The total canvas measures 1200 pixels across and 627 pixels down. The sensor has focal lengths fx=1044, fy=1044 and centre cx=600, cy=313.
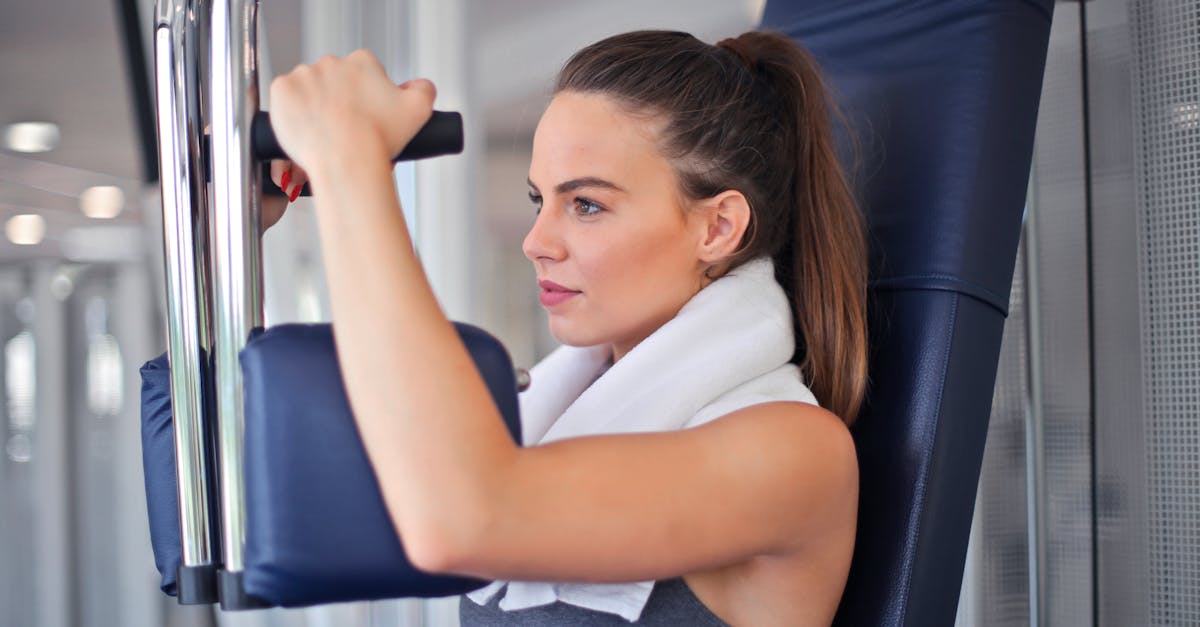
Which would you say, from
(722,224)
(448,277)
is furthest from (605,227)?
(448,277)

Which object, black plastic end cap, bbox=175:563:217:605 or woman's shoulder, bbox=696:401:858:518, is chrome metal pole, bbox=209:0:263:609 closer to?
black plastic end cap, bbox=175:563:217:605

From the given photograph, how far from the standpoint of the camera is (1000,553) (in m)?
1.82

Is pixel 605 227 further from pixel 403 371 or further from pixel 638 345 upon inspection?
pixel 403 371

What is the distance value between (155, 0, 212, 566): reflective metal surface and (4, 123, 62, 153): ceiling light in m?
1.80

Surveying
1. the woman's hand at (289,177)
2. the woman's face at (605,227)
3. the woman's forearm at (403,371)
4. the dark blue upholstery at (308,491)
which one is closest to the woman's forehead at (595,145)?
the woman's face at (605,227)

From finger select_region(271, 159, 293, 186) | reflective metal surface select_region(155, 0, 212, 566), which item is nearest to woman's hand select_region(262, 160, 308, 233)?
finger select_region(271, 159, 293, 186)

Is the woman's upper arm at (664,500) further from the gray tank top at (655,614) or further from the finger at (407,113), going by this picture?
the finger at (407,113)

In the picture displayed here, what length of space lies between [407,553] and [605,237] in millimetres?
491

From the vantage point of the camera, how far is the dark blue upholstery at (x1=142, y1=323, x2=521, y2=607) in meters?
0.55

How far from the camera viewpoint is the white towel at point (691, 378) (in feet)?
3.06

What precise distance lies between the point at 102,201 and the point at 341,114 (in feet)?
6.42

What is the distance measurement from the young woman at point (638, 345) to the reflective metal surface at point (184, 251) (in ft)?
0.37

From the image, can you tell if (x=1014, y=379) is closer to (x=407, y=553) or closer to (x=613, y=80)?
(x=613, y=80)

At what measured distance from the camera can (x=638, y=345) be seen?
3.40 ft
